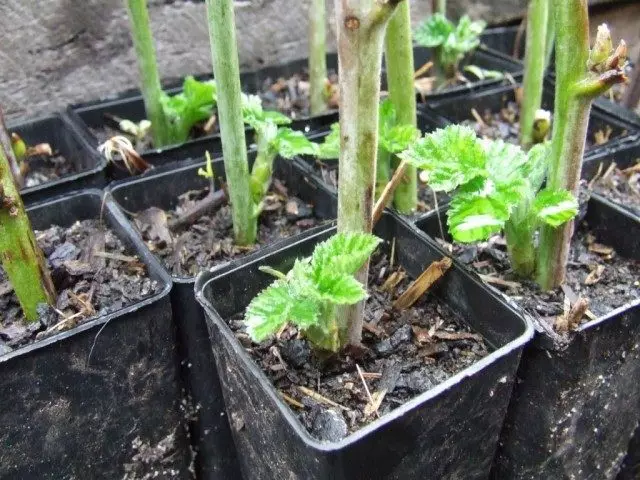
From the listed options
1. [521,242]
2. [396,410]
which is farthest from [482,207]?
[396,410]

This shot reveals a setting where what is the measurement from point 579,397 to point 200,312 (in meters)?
0.51

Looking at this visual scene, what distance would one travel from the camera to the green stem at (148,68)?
1061 mm

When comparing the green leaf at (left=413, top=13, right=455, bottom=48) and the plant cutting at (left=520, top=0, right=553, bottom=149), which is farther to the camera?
the green leaf at (left=413, top=13, right=455, bottom=48)

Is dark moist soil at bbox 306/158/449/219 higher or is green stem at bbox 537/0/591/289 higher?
green stem at bbox 537/0/591/289

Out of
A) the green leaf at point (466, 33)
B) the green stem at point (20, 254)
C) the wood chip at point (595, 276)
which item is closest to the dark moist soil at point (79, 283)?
the green stem at point (20, 254)

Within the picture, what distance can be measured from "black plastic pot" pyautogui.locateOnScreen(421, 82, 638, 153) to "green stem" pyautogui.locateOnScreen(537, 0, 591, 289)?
0.46m

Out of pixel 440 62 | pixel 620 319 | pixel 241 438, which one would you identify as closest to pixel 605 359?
pixel 620 319

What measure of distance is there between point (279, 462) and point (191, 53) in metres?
1.03

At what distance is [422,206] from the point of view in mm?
1074

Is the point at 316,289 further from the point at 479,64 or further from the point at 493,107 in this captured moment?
the point at 479,64

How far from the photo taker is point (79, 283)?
2.98 ft

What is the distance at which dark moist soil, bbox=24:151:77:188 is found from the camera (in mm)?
1207

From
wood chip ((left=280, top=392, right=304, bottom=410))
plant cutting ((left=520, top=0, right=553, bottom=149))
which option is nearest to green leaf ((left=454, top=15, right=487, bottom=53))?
plant cutting ((left=520, top=0, right=553, bottom=149))

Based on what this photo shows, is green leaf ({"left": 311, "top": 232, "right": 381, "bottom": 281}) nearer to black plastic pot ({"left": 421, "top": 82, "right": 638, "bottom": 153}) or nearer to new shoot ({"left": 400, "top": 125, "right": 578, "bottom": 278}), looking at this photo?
new shoot ({"left": 400, "top": 125, "right": 578, "bottom": 278})
